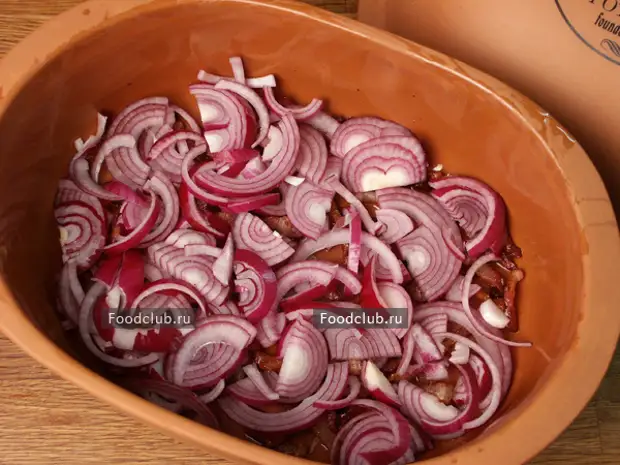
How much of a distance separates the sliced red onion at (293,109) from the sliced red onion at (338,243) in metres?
0.20

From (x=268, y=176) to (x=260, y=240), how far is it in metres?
0.11

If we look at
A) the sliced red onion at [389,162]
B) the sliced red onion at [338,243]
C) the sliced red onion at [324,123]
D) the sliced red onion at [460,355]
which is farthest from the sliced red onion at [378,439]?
the sliced red onion at [324,123]

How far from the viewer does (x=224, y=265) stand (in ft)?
3.29

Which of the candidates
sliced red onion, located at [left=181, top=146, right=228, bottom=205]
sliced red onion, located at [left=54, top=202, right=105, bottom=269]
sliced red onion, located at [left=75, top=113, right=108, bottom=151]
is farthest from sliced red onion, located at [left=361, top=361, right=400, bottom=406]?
sliced red onion, located at [left=75, top=113, right=108, bottom=151]

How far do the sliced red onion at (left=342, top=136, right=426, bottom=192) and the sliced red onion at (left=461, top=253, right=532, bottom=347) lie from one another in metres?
0.17

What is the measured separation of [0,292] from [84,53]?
370 mm

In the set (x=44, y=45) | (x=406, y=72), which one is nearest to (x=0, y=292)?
(x=44, y=45)

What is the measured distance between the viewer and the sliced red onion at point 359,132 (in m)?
1.07

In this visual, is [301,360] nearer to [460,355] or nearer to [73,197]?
[460,355]

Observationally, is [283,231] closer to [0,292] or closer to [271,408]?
[271,408]

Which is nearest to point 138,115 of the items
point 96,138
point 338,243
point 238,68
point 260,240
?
point 96,138

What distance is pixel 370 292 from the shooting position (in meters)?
0.99

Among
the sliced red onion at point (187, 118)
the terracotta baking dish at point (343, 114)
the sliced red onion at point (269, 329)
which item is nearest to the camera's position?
the terracotta baking dish at point (343, 114)

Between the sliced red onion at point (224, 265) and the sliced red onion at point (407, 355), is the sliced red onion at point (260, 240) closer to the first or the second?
the sliced red onion at point (224, 265)
